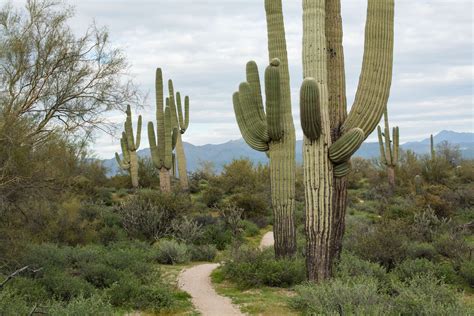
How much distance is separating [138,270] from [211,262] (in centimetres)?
411

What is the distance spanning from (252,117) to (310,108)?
3270 mm

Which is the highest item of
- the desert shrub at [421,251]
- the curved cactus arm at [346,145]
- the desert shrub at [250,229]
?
the curved cactus arm at [346,145]

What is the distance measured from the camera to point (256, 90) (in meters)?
11.9

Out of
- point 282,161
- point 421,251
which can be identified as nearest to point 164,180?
point 282,161

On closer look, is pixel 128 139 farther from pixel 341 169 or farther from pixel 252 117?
pixel 341 169

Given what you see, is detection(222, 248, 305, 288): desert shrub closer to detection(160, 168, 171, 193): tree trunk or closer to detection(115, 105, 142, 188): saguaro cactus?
detection(160, 168, 171, 193): tree trunk

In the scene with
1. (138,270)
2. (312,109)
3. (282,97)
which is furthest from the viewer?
(282,97)

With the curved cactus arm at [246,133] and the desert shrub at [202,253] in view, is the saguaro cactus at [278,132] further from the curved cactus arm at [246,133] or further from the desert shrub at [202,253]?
the desert shrub at [202,253]

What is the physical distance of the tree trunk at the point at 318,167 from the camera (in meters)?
8.78

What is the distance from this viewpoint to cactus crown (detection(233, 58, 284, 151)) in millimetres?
10781

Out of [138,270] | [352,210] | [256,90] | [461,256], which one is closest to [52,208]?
[138,270]

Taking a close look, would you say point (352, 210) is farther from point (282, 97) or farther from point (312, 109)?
point (312, 109)

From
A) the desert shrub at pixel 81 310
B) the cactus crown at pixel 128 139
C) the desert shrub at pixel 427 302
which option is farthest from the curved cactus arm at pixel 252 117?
the cactus crown at pixel 128 139

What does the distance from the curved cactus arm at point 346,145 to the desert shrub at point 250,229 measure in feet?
34.5
